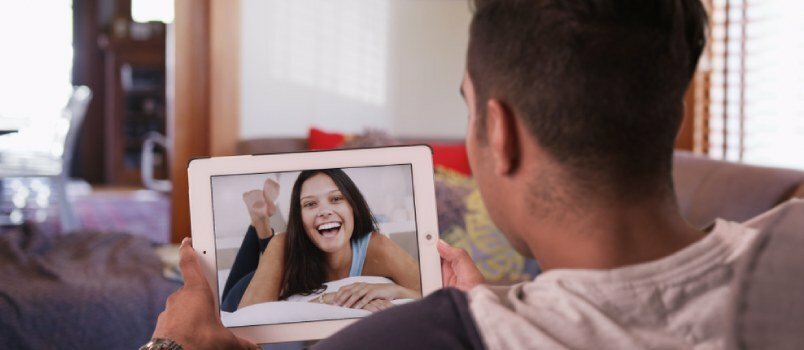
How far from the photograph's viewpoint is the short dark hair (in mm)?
644

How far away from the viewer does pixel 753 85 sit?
3803 millimetres

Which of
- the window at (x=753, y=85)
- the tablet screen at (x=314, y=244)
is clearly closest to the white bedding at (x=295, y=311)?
the tablet screen at (x=314, y=244)

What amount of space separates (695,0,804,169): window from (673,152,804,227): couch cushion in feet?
4.64

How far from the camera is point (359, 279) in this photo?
3.59ft

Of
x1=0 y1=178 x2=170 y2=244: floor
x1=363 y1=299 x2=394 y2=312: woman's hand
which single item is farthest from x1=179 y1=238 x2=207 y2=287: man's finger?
x1=0 y1=178 x2=170 y2=244: floor

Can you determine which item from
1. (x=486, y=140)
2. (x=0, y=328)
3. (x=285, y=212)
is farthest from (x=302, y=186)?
(x=0, y=328)

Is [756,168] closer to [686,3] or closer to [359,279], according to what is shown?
[359,279]

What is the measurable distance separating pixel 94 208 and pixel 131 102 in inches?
96.5

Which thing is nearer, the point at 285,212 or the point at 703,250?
the point at 703,250

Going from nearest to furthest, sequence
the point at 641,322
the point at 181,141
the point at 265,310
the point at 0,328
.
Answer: the point at 641,322 < the point at 265,310 < the point at 0,328 < the point at 181,141

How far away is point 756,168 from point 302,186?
53.0 inches

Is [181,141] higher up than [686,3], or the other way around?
[686,3]

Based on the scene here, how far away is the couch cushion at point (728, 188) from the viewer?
185 centimetres

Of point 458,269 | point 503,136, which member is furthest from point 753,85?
point 503,136
